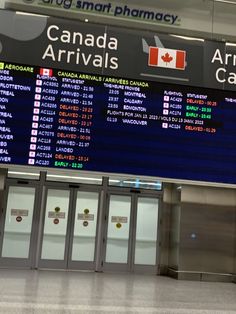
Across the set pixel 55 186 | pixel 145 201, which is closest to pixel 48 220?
pixel 55 186

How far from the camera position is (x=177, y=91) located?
5.09 meters

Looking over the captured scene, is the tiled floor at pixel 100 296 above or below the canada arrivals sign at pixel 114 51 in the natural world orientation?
below

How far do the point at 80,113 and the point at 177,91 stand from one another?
4.06ft

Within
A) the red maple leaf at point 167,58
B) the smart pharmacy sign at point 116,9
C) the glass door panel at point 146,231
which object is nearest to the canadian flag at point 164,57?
the red maple leaf at point 167,58

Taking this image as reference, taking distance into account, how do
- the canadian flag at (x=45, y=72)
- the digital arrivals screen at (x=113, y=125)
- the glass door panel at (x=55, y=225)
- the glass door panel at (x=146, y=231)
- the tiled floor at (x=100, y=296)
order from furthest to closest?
the glass door panel at (x=146, y=231) < the glass door panel at (x=55, y=225) < the tiled floor at (x=100, y=296) < the canadian flag at (x=45, y=72) < the digital arrivals screen at (x=113, y=125)

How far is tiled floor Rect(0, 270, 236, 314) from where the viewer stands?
5277 millimetres

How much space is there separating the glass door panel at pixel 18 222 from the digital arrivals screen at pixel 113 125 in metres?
6.61

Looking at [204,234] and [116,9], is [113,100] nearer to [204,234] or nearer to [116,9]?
[116,9]

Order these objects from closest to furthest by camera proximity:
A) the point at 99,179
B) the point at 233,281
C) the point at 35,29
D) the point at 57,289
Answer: the point at 35,29
the point at 57,289
the point at 233,281
the point at 99,179

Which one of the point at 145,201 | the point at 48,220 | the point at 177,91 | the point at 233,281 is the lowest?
the point at 233,281

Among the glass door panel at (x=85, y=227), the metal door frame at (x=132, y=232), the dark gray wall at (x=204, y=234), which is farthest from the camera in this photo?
the metal door frame at (x=132, y=232)

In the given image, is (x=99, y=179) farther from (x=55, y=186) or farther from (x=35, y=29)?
(x=35, y=29)

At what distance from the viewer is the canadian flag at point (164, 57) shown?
4.93 m

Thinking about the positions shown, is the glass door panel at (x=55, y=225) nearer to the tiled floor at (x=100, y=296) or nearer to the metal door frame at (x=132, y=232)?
the metal door frame at (x=132, y=232)
